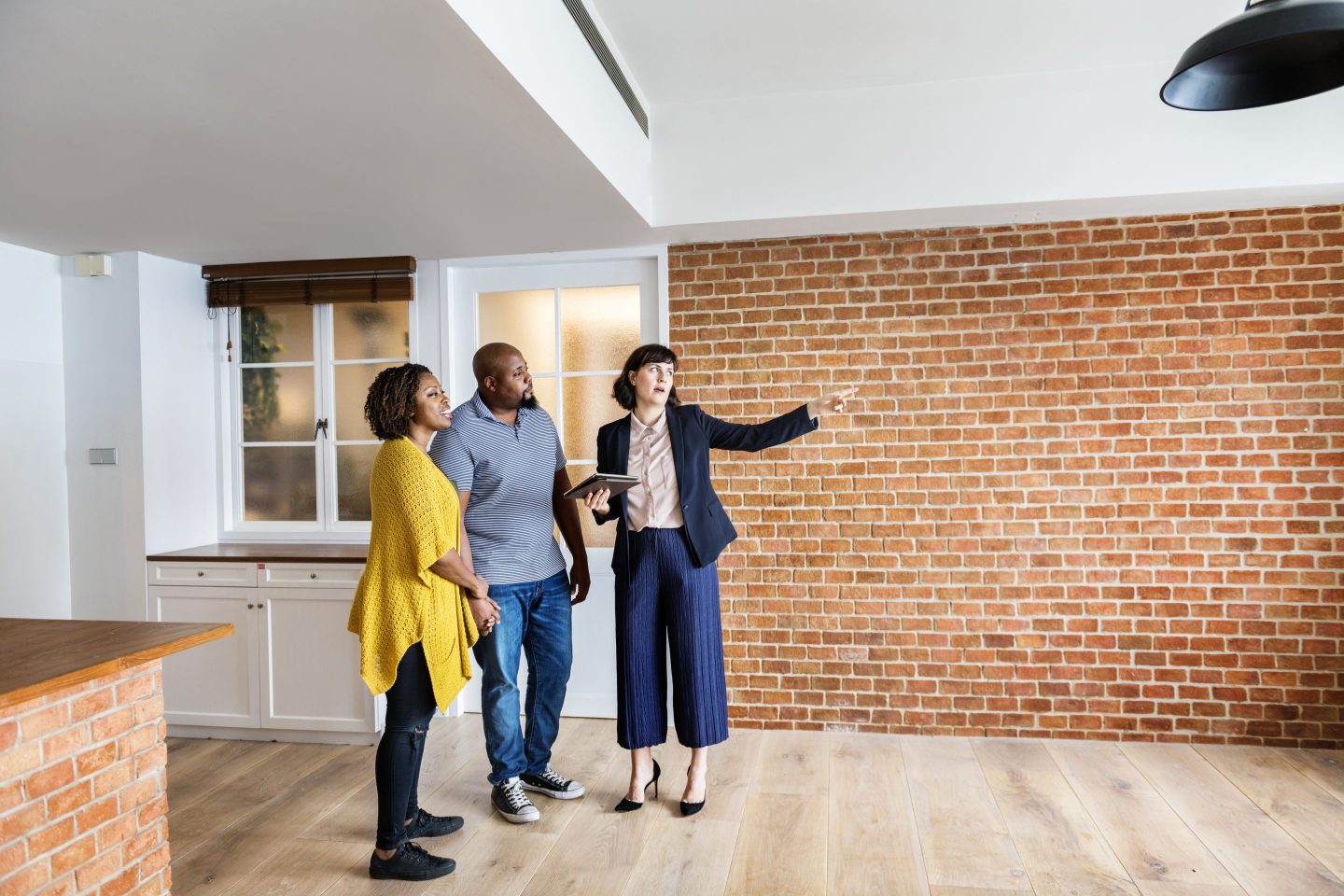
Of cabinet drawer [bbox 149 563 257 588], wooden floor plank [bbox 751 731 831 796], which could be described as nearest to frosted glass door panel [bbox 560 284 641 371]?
cabinet drawer [bbox 149 563 257 588]

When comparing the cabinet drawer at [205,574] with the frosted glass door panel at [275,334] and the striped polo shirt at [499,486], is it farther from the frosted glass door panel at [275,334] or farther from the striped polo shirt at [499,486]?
the striped polo shirt at [499,486]

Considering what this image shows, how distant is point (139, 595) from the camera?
4023mm

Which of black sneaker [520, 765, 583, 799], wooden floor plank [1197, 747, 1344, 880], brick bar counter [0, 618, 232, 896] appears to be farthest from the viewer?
black sneaker [520, 765, 583, 799]

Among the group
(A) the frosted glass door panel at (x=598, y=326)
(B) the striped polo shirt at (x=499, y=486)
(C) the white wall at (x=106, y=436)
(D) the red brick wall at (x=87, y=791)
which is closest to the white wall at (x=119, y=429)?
(C) the white wall at (x=106, y=436)

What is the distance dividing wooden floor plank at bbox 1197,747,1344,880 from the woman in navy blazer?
1.90 meters

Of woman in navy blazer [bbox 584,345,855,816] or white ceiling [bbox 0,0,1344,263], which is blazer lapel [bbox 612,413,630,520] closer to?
woman in navy blazer [bbox 584,345,855,816]

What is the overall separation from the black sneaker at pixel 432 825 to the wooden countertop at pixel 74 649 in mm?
1004

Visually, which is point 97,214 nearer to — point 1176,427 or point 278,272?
point 278,272

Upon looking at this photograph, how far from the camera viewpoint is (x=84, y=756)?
1998 millimetres

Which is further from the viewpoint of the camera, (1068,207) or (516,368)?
(1068,207)

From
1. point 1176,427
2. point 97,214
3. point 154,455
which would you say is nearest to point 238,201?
point 97,214

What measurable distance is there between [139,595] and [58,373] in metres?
1.13

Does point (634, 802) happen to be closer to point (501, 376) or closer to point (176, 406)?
point (501, 376)

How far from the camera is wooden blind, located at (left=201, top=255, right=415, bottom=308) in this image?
→ 4.26 m
